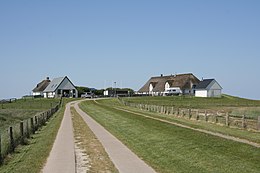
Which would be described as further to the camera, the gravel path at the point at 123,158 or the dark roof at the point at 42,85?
the dark roof at the point at 42,85

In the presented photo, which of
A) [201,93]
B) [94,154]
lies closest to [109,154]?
[94,154]

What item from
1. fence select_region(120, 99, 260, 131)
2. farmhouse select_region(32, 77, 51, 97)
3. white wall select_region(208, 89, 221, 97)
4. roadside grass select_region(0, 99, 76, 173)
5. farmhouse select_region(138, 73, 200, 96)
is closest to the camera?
roadside grass select_region(0, 99, 76, 173)

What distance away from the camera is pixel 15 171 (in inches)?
505

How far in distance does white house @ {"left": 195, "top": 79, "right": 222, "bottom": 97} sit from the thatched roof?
5.43 meters

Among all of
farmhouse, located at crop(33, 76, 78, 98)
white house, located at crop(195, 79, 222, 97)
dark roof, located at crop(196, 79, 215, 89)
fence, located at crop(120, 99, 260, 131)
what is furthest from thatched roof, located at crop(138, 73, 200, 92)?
fence, located at crop(120, 99, 260, 131)

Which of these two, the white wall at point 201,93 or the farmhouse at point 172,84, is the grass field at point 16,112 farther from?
the farmhouse at point 172,84

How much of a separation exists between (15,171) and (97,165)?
8.95ft

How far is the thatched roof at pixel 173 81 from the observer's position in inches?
4463

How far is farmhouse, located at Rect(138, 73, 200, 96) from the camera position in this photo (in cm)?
11331

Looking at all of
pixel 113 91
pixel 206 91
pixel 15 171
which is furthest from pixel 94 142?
pixel 113 91

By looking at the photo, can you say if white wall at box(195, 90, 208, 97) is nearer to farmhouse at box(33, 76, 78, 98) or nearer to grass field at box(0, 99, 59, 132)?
farmhouse at box(33, 76, 78, 98)

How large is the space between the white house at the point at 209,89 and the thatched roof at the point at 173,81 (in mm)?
5425

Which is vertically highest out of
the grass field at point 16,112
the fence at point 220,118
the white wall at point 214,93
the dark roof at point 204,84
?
the dark roof at point 204,84

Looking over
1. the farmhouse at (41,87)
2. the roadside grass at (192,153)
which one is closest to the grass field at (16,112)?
the roadside grass at (192,153)
